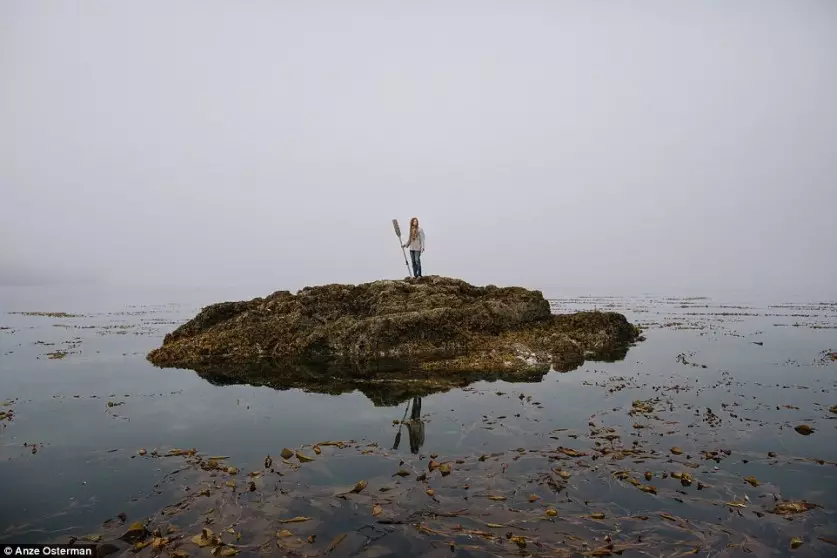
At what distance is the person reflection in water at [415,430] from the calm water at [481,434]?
153mm

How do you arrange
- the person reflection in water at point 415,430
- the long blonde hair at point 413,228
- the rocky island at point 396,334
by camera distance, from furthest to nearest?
the long blonde hair at point 413,228 < the rocky island at point 396,334 < the person reflection in water at point 415,430

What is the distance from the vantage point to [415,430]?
473 inches

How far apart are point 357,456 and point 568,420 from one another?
612cm

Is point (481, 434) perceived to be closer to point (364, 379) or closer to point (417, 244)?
point (364, 379)

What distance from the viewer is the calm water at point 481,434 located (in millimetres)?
7719

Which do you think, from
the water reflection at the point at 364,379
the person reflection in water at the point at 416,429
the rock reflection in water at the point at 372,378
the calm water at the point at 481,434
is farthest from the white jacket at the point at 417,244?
the person reflection in water at the point at 416,429

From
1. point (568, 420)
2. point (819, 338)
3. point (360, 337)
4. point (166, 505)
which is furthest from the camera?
point (819, 338)

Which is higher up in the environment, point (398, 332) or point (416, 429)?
point (398, 332)

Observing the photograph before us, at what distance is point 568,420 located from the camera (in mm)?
12602

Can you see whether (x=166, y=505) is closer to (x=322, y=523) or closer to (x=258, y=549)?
(x=258, y=549)

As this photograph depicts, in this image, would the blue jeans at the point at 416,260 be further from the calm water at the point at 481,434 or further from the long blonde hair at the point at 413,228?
the calm water at the point at 481,434

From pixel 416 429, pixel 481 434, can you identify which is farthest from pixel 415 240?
pixel 481 434

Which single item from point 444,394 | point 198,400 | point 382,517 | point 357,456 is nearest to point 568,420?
point 444,394

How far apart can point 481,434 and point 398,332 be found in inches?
444
